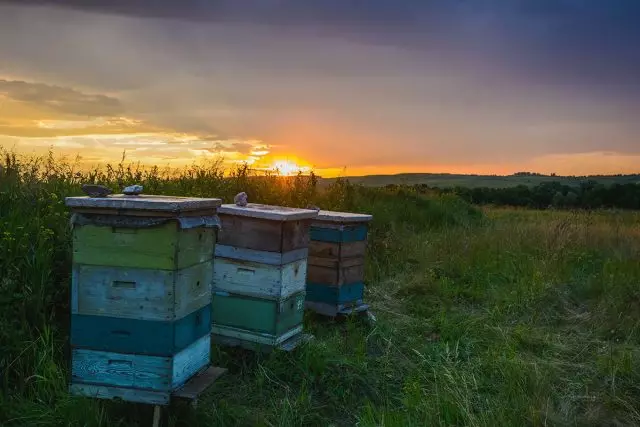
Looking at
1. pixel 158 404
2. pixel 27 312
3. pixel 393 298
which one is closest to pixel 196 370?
pixel 158 404

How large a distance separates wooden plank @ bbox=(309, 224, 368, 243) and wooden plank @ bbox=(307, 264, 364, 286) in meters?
0.29

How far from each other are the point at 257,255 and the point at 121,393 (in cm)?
157

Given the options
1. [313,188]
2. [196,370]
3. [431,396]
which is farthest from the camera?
[313,188]

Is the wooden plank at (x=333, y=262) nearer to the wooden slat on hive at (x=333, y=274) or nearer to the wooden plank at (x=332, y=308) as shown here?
the wooden slat on hive at (x=333, y=274)

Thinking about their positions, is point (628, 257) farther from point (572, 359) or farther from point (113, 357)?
point (113, 357)

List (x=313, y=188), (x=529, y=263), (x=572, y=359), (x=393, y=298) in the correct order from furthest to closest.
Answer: (x=313, y=188), (x=529, y=263), (x=393, y=298), (x=572, y=359)

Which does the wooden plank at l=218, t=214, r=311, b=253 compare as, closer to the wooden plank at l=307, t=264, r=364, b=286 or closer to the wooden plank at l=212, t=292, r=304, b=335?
the wooden plank at l=212, t=292, r=304, b=335

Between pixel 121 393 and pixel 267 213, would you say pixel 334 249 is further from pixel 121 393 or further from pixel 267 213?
pixel 121 393

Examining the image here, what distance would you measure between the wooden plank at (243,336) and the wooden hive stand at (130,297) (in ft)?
3.84

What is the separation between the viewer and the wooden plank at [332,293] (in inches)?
239

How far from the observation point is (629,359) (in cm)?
498

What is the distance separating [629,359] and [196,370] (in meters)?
3.73

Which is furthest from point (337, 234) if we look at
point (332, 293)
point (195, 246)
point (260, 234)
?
point (195, 246)

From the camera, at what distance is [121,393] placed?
340 cm
